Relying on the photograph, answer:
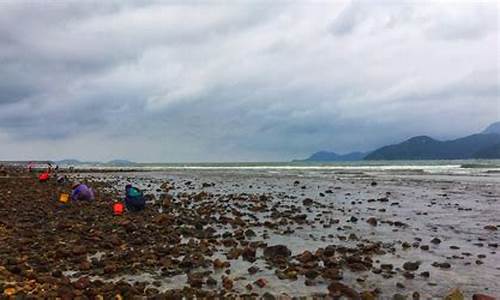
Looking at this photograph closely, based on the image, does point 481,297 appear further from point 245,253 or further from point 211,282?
point 245,253

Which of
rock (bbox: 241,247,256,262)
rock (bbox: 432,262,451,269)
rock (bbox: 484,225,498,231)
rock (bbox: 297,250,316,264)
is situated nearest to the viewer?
rock (bbox: 432,262,451,269)

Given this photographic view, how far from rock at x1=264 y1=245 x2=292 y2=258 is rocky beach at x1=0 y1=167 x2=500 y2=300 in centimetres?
3

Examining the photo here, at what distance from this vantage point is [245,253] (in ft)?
45.0

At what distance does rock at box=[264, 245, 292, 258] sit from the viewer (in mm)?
13797

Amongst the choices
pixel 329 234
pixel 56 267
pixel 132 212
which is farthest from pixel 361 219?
pixel 56 267

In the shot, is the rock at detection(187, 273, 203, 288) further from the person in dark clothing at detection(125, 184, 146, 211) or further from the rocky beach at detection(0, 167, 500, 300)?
the person in dark clothing at detection(125, 184, 146, 211)

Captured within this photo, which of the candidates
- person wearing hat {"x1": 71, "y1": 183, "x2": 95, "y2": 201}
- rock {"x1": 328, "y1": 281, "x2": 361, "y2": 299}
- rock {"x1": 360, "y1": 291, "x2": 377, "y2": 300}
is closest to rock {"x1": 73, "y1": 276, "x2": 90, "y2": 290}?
rock {"x1": 328, "y1": 281, "x2": 361, "y2": 299}

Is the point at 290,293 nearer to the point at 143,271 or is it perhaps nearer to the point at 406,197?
the point at 143,271

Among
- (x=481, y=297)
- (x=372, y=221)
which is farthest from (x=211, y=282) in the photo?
(x=372, y=221)

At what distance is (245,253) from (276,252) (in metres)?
0.95

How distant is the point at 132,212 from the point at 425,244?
13.1 meters

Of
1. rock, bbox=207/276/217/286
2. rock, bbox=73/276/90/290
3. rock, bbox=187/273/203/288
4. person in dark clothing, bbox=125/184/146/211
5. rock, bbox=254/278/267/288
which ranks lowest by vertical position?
rock, bbox=254/278/267/288

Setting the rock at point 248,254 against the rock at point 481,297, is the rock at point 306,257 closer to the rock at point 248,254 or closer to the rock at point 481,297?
the rock at point 248,254

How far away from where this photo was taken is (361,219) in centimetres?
2162
